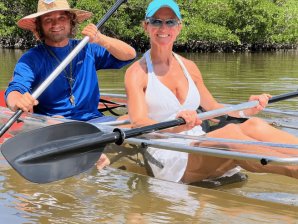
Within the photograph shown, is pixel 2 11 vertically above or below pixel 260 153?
above

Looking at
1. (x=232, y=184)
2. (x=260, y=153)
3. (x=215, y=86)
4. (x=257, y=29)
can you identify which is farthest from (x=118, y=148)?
(x=257, y=29)

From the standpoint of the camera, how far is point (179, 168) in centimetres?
351

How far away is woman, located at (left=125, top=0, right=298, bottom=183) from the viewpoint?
11.1 ft

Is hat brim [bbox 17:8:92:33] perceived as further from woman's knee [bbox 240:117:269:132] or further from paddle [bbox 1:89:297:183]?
woman's knee [bbox 240:117:269:132]

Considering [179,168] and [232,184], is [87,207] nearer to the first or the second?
[179,168]

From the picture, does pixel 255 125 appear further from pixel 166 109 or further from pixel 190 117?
pixel 166 109

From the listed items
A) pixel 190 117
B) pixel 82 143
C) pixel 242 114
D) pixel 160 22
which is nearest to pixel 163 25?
pixel 160 22

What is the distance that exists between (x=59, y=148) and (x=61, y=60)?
121cm

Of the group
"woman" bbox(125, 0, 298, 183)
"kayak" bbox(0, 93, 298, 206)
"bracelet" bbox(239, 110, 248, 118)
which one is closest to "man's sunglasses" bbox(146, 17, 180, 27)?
"woman" bbox(125, 0, 298, 183)

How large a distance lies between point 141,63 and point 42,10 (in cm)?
108

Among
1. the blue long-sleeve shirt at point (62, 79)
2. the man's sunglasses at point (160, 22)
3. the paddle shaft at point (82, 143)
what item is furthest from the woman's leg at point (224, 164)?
the blue long-sleeve shirt at point (62, 79)

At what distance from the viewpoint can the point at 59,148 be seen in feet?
10.9

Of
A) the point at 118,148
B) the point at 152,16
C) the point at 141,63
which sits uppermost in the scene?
the point at 152,16

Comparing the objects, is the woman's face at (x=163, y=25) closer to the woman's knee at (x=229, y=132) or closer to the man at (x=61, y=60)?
the woman's knee at (x=229, y=132)
